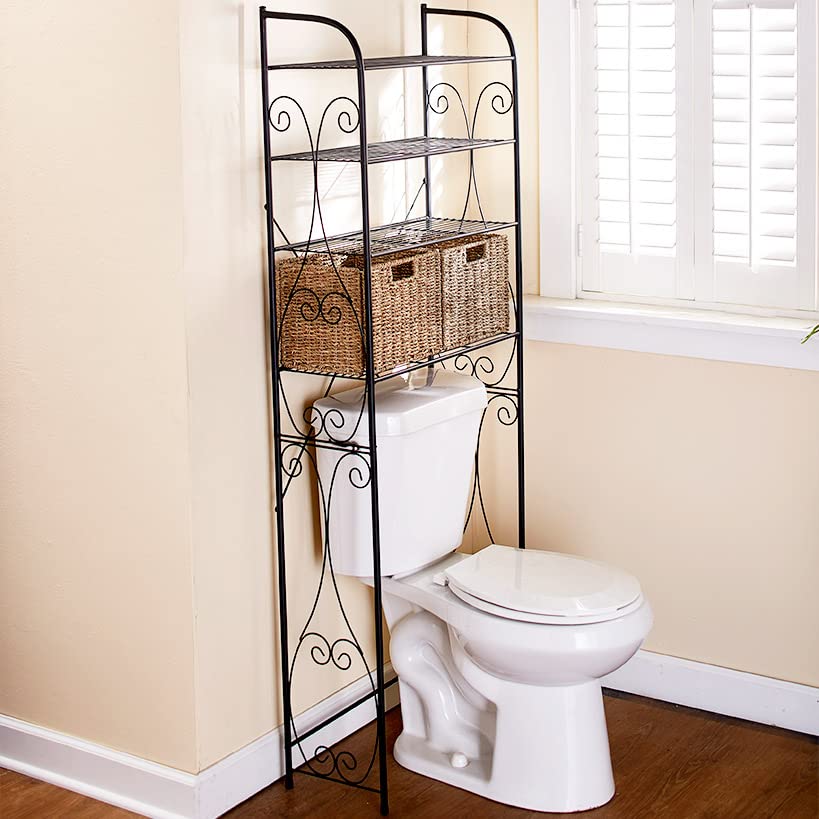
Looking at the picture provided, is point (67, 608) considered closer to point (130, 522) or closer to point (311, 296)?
point (130, 522)

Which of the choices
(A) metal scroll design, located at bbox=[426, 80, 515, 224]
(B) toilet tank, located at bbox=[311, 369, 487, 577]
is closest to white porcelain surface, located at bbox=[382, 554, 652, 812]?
(B) toilet tank, located at bbox=[311, 369, 487, 577]

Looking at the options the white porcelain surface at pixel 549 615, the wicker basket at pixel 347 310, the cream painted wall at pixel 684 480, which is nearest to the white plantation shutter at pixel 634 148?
the cream painted wall at pixel 684 480

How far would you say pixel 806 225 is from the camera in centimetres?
268

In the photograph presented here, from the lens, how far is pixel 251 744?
2633 millimetres

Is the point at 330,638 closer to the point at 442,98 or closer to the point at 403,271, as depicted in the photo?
the point at 403,271

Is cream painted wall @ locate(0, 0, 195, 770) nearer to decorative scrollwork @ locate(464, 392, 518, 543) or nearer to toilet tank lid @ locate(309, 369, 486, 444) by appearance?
toilet tank lid @ locate(309, 369, 486, 444)

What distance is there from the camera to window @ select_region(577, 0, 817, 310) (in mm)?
2652

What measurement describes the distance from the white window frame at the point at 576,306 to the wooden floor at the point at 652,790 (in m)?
0.83

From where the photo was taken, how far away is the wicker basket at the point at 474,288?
8.62ft

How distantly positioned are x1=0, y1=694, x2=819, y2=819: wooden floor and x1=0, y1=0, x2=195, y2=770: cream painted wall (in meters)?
0.18

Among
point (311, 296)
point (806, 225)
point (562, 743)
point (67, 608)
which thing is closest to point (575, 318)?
point (806, 225)

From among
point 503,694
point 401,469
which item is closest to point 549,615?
point 503,694

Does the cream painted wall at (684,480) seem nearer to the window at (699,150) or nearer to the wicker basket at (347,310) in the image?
the window at (699,150)

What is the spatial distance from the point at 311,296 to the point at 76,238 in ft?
1.51
